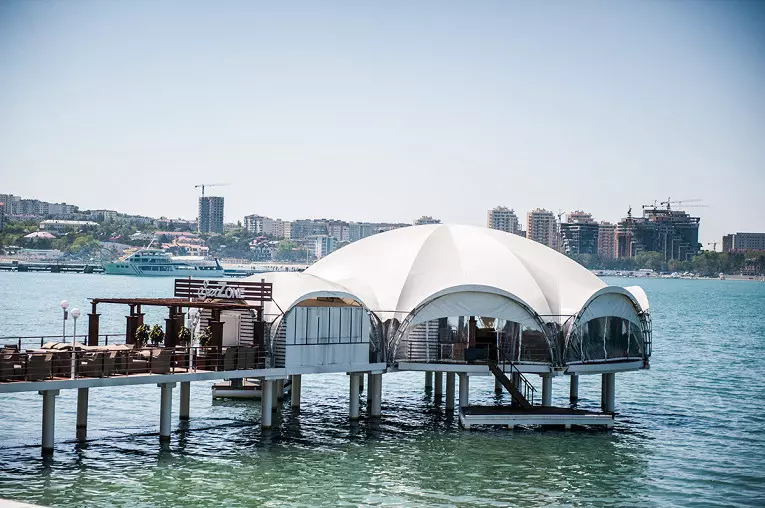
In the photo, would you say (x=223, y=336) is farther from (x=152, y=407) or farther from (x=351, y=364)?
(x=152, y=407)

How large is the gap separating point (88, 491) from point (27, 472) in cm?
372

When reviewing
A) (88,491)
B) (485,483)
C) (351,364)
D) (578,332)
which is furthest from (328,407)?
(88,491)

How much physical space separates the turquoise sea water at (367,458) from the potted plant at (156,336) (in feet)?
15.2

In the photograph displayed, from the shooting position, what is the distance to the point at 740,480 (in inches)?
1983

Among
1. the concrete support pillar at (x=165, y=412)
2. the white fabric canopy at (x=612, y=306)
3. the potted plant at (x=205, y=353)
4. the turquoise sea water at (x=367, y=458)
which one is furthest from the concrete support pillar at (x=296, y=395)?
the white fabric canopy at (x=612, y=306)

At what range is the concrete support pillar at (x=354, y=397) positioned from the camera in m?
58.9

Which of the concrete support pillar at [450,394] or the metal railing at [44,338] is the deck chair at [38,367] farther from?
the concrete support pillar at [450,394]

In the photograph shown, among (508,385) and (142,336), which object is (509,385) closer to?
(508,385)

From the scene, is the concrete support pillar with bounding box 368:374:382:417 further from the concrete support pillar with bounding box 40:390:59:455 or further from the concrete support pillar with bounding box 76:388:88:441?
the concrete support pillar with bounding box 40:390:59:455

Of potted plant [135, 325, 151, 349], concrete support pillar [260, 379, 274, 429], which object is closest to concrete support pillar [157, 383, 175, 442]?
potted plant [135, 325, 151, 349]

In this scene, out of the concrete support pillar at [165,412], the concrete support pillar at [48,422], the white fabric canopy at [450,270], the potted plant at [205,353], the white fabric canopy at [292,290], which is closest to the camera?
the concrete support pillar at [48,422]

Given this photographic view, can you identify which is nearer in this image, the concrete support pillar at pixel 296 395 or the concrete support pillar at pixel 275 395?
the concrete support pillar at pixel 275 395

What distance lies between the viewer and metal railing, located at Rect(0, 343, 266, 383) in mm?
44969

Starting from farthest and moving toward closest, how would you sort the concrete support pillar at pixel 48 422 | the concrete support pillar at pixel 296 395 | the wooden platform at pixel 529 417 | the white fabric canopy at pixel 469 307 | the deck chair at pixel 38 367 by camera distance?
the concrete support pillar at pixel 296 395, the white fabric canopy at pixel 469 307, the wooden platform at pixel 529 417, the concrete support pillar at pixel 48 422, the deck chair at pixel 38 367
